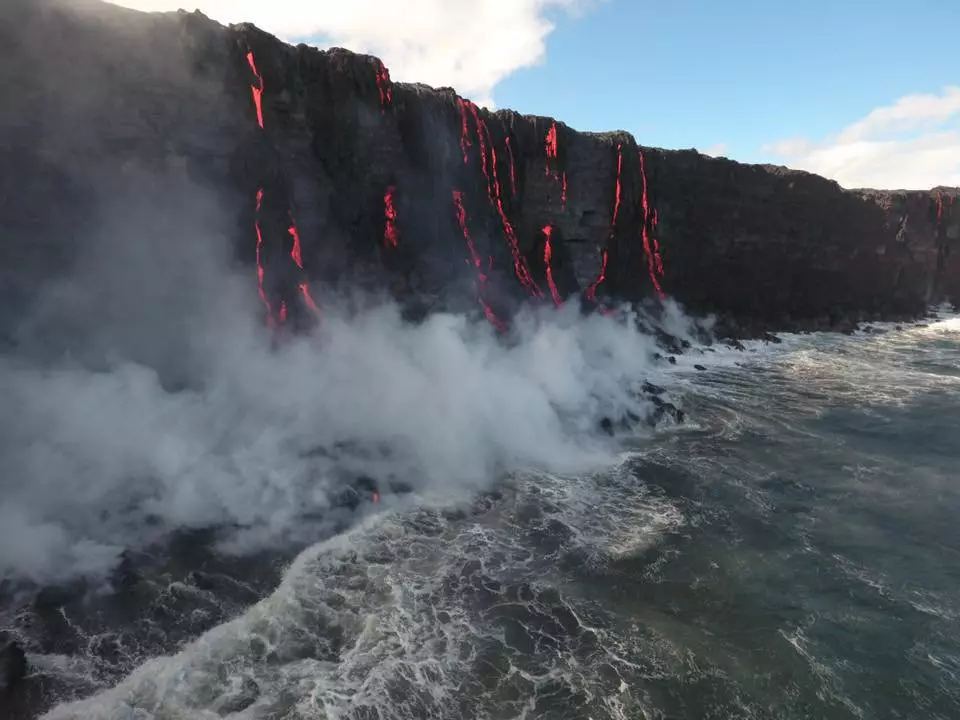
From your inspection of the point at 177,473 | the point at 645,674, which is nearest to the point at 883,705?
the point at 645,674

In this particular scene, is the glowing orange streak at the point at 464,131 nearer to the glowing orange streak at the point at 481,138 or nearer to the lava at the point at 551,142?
the glowing orange streak at the point at 481,138

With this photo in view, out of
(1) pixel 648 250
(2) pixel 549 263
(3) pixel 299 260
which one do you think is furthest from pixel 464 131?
(1) pixel 648 250

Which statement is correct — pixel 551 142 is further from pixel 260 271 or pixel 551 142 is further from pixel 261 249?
pixel 260 271

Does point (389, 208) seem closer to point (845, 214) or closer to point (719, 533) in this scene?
point (719, 533)

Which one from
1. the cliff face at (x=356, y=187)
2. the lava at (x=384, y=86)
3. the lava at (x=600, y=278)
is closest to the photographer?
the cliff face at (x=356, y=187)

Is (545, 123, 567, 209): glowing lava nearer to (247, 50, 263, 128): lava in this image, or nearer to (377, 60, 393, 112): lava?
(377, 60, 393, 112): lava

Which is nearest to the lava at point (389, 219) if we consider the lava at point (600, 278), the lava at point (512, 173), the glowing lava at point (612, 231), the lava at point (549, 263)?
the lava at point (512, 173)

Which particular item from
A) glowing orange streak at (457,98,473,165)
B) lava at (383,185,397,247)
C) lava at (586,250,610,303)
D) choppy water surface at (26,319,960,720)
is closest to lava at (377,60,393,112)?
lava at (383,185,397,247)
